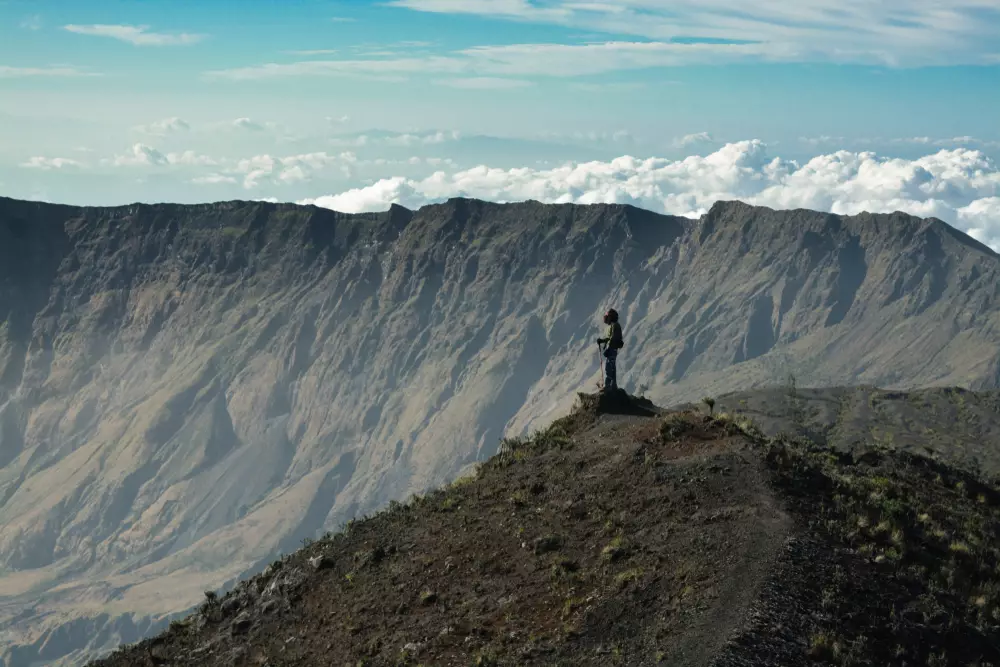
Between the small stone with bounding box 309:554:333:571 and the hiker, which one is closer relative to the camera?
the small stone with bounding box 309:554:333:571

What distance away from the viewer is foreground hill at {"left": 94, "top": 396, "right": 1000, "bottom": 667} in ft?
92.5

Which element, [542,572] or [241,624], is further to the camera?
[241,624]

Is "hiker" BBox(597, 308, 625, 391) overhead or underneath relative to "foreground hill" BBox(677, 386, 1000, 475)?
overhead

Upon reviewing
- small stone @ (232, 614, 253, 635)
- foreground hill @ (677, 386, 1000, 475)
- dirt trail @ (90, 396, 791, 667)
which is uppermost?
dirt trail @ (90, 396, 791, 667)

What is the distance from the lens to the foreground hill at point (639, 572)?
28.2 metres

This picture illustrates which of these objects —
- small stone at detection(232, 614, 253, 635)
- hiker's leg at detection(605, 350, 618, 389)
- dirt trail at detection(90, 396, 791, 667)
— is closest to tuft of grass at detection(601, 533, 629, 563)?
dirt trail at detection(90, 396, 791, 667)

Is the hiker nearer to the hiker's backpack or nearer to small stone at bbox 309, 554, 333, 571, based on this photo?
the hiker's backpack

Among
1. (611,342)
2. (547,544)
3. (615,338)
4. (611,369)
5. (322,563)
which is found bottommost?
(322,563)

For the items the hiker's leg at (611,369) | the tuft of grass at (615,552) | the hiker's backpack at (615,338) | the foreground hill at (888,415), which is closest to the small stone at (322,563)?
the tuft of grass at (615,552)

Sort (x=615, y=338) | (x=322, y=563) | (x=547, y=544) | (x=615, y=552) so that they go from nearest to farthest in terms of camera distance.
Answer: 1. (x=615, y=552)
2. (x=547, y=544)
3. (x=322, y=563)
4. (x=615, y=338)

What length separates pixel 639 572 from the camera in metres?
30.8

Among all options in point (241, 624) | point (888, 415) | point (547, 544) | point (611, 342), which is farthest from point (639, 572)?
point (888, 415)

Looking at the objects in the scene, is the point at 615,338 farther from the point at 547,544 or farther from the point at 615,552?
the point at 615,552

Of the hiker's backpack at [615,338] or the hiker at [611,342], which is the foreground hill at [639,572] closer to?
the hiker at [611,342]
